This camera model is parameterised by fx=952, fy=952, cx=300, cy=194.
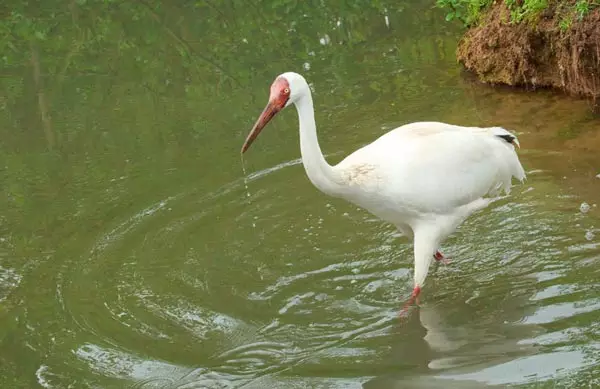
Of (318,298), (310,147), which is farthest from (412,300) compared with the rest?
(310,147)

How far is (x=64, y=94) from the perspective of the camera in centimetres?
1154

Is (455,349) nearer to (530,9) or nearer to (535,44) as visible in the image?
(530,9)

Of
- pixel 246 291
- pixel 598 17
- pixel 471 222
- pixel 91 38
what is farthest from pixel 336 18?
pixel 246 291

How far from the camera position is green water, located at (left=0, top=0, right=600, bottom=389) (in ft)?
19.6

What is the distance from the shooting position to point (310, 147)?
20.0 ft

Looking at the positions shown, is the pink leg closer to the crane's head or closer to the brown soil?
the crane's head

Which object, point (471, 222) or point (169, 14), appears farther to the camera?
point (169, 14)

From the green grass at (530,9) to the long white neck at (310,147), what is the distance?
3.84 metres

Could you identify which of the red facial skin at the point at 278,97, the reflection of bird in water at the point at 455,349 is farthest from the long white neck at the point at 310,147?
the reflection of bird in water at the point at 455,349

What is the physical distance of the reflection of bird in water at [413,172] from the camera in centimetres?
616

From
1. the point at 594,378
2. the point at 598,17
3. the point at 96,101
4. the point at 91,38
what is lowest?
the point at 594,378

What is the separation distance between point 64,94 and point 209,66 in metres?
1.81

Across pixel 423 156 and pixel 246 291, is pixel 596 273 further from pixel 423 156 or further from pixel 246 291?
pixel 246 291

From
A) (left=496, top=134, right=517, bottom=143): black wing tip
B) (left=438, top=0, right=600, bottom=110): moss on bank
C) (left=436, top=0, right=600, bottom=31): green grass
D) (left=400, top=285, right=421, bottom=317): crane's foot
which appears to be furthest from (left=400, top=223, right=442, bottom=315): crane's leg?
(left=436, top=0, right=600, bottom=31): green grass
